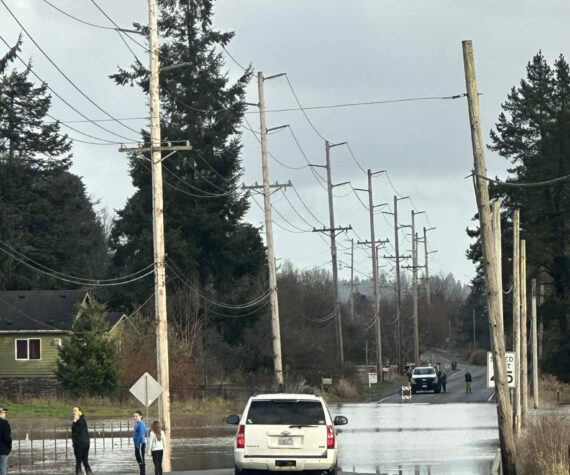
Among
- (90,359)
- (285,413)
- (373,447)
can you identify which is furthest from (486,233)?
(90,359)

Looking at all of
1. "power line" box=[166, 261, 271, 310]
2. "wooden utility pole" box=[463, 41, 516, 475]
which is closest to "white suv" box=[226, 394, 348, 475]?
"wooden utility pole" box=[463, 41, 516, 475]

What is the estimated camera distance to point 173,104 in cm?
7831

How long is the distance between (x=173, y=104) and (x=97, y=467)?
4760cm

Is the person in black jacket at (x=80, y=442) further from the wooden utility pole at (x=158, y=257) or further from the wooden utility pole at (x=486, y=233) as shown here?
the wooden utility pole at (x=486, y=233)

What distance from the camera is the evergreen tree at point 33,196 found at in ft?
281

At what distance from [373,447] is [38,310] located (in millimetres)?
42004

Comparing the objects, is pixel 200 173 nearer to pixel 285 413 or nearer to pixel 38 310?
pixel 38 310

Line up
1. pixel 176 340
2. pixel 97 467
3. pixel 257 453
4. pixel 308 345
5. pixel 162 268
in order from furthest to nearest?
1. pixel 308 345
2. pixel 176 340
3. pixel 162 268
4. pixel 97 467
5. pixel 257 453

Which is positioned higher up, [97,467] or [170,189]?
[170,189]

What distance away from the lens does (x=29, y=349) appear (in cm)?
7519

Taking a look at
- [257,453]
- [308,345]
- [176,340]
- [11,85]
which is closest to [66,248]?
[11,85]

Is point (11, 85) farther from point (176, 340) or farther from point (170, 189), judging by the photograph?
point (176, 340)

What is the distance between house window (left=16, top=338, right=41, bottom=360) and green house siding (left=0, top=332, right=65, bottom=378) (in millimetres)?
171

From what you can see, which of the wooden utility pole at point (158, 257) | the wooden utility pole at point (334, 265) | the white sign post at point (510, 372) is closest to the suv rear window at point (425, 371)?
the wooden utility pole at point (334, 265)
